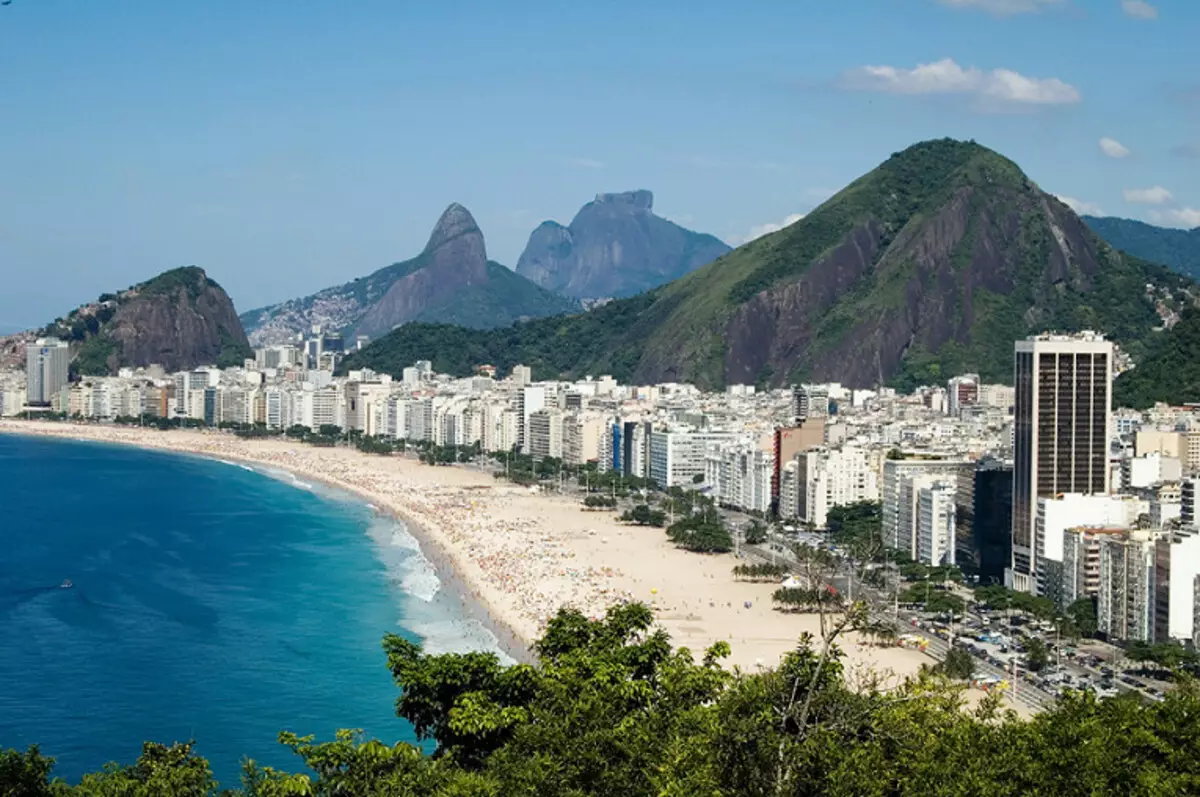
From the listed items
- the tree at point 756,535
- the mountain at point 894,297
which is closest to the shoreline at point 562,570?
the tree at point 756,535

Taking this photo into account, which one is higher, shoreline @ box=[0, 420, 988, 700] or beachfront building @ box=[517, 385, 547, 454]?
beachfront building @ box=[517, 385, 547, 454]

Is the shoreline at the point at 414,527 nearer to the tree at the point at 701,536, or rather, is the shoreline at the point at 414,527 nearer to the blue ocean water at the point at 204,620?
the blue ocean water at the point at 204,620

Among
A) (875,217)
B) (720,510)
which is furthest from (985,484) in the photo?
(875,217)

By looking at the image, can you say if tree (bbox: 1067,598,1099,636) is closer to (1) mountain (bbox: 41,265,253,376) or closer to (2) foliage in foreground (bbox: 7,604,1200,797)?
(2) foliage in foreground (bbox: 7,604,1200,797)

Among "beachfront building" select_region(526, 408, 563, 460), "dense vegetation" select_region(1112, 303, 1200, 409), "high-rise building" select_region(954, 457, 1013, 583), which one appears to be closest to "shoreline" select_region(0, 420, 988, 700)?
"beachfront building" select_region(526, 408, 563, 460)

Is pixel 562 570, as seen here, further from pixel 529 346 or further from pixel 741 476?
pixel 529 346

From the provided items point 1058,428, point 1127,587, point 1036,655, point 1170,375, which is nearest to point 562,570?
point 1058,428

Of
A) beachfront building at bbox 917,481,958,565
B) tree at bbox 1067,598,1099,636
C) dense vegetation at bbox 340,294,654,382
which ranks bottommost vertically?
tree at bbox 1067,598,1099,636
